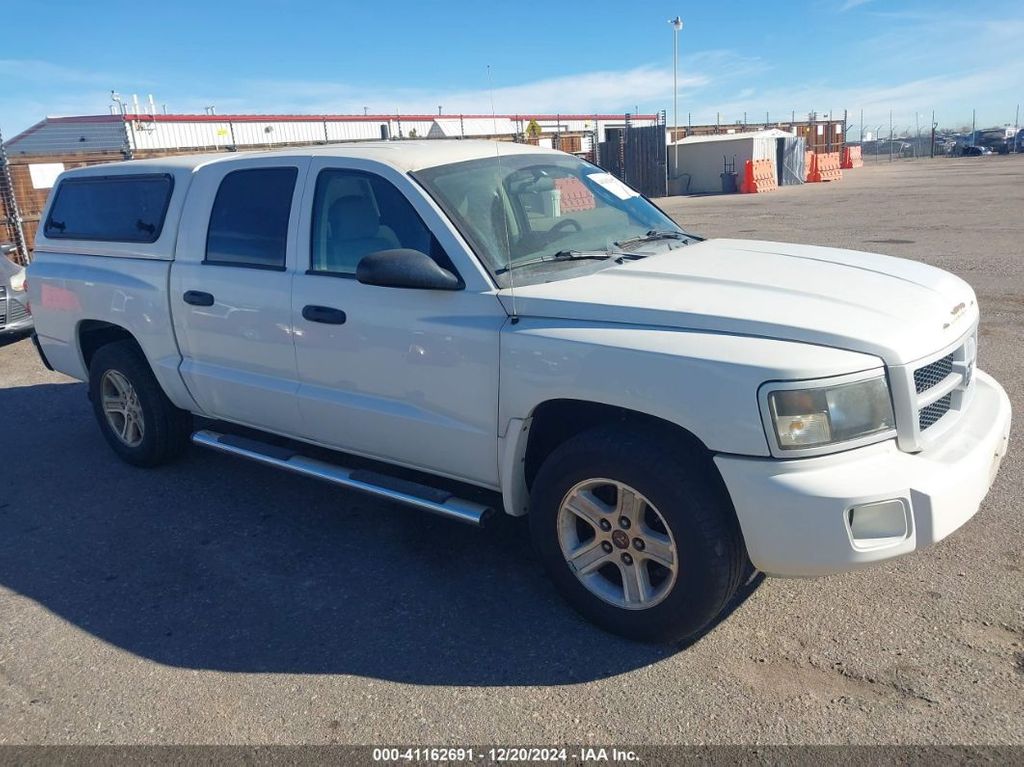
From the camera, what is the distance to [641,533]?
323cm

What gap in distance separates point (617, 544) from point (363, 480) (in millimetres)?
1393

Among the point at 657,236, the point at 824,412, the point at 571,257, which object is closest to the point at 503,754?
the point at 824,412

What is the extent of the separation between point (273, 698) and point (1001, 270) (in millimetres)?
10926

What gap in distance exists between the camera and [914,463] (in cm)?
291

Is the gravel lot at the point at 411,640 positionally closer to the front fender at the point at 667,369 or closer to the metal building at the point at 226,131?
the front fender at the point at 667,369

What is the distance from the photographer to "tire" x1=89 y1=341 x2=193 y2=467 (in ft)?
17.5

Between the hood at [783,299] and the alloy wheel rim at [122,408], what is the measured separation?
125 inches

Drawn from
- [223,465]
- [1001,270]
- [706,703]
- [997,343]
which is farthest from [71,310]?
[1001,270]

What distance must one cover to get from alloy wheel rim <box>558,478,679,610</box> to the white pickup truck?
1 cm

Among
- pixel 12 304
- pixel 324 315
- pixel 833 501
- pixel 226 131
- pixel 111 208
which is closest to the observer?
pixel 833 501

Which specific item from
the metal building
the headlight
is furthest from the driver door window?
the metal building

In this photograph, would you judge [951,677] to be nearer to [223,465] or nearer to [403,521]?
[403,521]

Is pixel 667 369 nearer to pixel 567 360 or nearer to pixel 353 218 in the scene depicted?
pixel 567 360

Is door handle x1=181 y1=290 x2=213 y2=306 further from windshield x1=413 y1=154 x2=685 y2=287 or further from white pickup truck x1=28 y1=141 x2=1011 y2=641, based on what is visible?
windshield x1=413 y1=154 x2=685 y2=287
